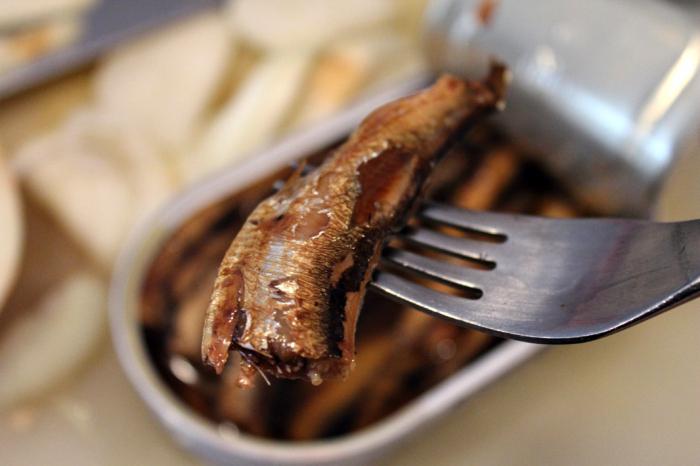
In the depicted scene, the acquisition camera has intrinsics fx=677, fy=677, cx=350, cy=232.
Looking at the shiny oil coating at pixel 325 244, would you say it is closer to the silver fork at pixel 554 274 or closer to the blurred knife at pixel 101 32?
the silver fork at pixel 554 274

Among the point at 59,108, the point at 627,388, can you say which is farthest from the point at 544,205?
the point at 59,108

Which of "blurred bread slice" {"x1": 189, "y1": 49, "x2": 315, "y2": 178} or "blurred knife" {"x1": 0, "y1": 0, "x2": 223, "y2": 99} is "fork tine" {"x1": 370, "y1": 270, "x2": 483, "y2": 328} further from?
"blurred knife" {"x1": 0, "y1": 0, "x2": 223, "y2": 99}

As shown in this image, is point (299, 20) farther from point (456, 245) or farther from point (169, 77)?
point (456, 245)

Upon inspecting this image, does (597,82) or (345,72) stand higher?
(597,82)

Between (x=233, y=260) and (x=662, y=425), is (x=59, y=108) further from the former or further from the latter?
(x=662, y=425)

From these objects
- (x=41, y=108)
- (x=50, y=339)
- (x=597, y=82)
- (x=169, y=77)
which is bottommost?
(x=50, y=339)

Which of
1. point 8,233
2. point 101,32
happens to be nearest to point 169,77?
point 101,32
